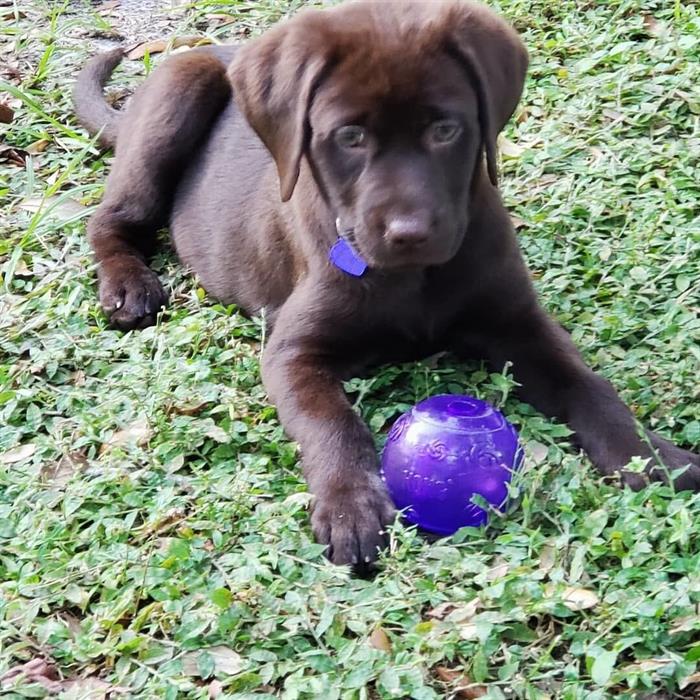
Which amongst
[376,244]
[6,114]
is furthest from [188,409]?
[6,114]

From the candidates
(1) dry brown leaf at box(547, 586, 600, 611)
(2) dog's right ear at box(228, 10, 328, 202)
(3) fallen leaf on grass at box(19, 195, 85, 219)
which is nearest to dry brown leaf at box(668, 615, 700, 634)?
(1) dry brown leaf at box(547, 586, 600, 611)

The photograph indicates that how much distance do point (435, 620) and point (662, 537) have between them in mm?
534

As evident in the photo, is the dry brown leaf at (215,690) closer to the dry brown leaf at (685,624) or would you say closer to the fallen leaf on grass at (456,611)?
the fallen leaf on grass at (456,611)

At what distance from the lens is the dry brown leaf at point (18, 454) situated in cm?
331

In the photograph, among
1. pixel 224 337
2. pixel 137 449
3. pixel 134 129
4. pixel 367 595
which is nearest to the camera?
pixel 367 595

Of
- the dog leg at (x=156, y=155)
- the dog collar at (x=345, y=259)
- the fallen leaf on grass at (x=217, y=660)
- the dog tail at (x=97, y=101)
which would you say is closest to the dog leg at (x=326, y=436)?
the dog collar at (x=345, y=259)

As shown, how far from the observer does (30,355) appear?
378cm

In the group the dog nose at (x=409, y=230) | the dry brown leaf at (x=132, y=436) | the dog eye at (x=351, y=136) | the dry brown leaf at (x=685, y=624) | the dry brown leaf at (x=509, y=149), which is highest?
the dog eye at (x=351, y=136)

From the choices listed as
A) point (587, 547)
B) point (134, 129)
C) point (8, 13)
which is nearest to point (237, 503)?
point (587, 547)

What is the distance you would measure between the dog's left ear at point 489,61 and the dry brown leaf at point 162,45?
2.66 metres

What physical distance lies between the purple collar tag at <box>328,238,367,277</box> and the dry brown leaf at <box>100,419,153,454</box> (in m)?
0.68

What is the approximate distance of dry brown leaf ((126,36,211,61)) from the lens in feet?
18.6

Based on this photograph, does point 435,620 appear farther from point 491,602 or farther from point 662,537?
point 662,537

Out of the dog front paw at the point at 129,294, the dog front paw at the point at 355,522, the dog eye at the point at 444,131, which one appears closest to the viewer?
the dog front paw at the point at 355,522
